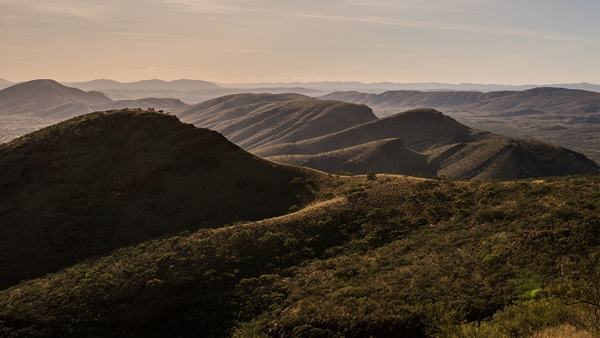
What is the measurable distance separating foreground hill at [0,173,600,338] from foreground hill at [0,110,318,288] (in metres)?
4.78

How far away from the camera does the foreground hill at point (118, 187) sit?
A: 41000 millimetres

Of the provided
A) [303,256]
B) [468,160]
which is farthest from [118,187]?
[468,160]

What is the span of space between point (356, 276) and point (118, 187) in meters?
31.7

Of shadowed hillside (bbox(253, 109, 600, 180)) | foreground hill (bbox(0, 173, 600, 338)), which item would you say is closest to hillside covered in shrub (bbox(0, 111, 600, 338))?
foreground hill (bbox(0, 173, 600, 338))

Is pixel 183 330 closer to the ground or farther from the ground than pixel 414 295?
closer to the ground

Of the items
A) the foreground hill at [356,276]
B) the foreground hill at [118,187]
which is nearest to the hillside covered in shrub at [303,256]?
the foreground hill at [356,276]

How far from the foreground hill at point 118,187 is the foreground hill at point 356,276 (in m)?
4.78

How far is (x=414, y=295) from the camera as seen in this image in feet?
88.0

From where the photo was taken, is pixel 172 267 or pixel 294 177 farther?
pixel 294 177

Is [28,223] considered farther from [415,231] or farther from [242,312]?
[415,231]

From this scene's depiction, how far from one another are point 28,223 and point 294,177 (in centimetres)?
3015

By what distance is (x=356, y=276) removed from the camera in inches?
1241

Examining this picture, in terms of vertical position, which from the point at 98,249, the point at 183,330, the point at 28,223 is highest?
the point at 28,223

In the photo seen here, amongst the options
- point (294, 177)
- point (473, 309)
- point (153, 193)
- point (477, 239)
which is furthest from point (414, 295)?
point (153, 193)
